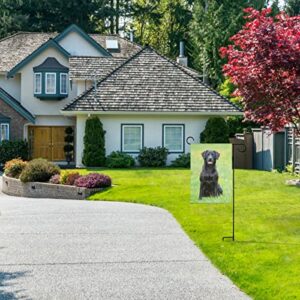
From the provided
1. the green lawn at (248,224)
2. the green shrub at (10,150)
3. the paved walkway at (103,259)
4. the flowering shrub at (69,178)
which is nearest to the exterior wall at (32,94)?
the green shrub at (10,150)

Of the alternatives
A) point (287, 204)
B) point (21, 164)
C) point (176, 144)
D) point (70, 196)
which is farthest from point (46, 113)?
point (287, 204)

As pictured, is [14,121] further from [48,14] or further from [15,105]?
[48,14]

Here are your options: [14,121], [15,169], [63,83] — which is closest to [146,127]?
[63,83]

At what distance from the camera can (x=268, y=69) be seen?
19.8 metres

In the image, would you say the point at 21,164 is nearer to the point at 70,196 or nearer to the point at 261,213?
the point at 70,196

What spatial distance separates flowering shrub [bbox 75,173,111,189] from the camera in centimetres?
2105

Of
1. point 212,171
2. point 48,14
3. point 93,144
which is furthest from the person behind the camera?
point 48,14

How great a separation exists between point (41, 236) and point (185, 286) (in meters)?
4.85

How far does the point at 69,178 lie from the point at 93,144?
9600mm

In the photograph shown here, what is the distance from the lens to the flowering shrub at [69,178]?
2183 cm

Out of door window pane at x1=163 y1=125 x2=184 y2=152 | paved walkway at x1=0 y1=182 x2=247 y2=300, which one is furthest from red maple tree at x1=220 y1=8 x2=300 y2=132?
door window pane at x1=163 y1=125 x2=184 y2=152

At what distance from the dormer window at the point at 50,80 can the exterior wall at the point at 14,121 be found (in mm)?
1937

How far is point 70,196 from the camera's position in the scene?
21.5 metres

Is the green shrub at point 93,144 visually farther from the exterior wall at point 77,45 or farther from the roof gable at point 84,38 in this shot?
the exterior wall at point 77,45
